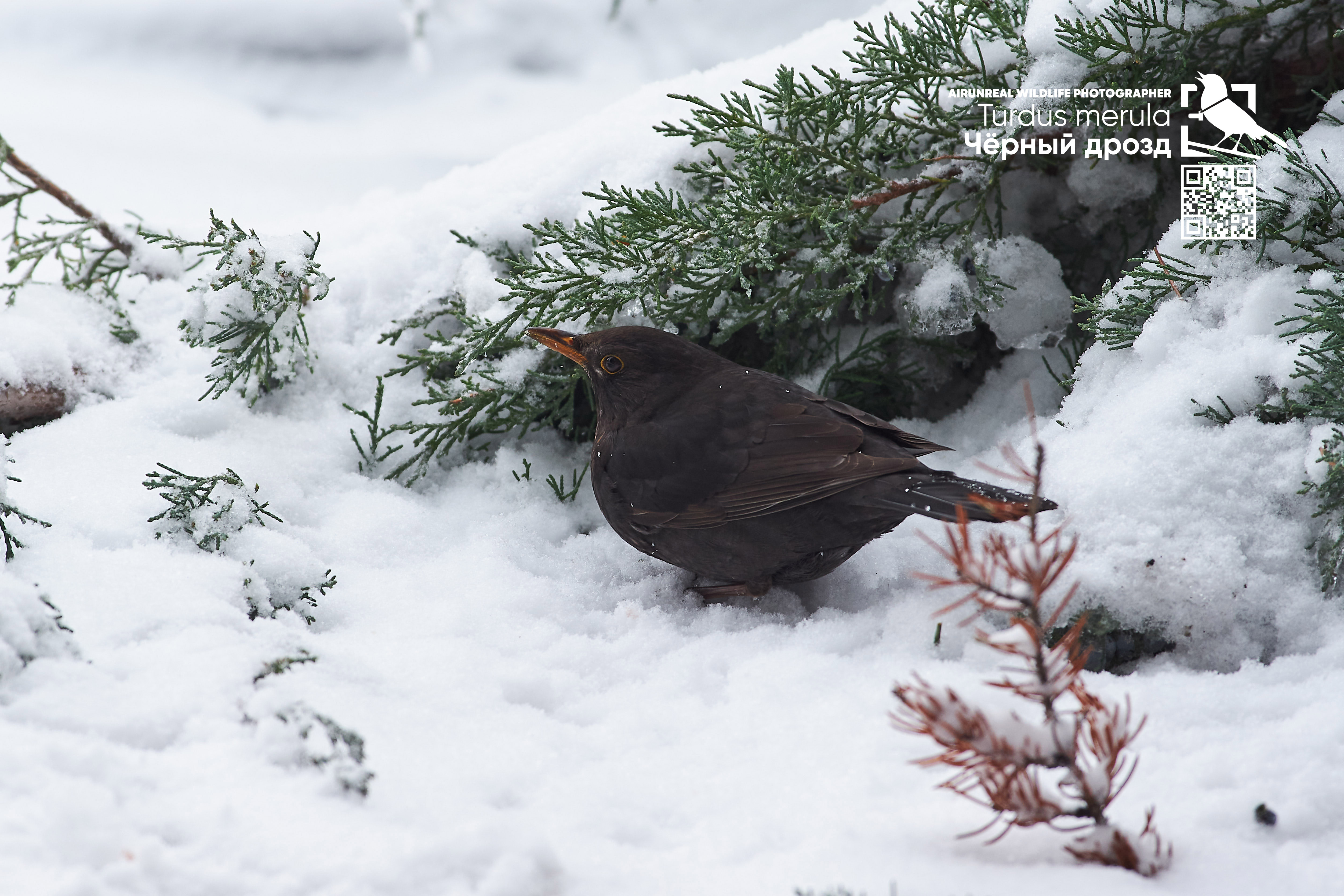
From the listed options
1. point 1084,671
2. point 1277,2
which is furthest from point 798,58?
point 1084,671

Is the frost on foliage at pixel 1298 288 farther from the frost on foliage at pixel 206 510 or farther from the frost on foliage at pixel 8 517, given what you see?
Result: the frost on foliage at pixel 8 517

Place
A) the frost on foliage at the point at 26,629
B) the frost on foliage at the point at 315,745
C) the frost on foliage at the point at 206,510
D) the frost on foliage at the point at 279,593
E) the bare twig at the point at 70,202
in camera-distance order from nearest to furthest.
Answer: the frost on foliage at the point at 315,745, the frost on foliage at the point at 26,629, the frost on foliage at the point at 279,593, the frost on foliage at the point at 206,510, the bare twig at the point at 70,202

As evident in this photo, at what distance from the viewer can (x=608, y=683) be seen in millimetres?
2430

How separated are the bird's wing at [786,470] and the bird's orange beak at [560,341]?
593 millimetres

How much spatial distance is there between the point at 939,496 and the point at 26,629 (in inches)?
88.0

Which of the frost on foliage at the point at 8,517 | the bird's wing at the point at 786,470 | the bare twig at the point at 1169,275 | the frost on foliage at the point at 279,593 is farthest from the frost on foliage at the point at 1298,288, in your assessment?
the frost on foliage at the point at 8,517

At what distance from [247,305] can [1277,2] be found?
3.53 m

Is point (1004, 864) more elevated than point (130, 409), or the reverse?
point (130, 409)

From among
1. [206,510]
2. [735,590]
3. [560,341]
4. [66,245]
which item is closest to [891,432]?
[735,590]

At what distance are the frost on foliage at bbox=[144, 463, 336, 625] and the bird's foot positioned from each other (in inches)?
44.3

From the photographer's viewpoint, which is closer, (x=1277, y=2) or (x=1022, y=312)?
(x=1277, y=2)

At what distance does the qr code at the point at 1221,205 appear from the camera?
2.67m

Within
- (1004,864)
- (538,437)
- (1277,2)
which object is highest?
(1277,2)

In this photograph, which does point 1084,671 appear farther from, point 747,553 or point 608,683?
point 608,683
